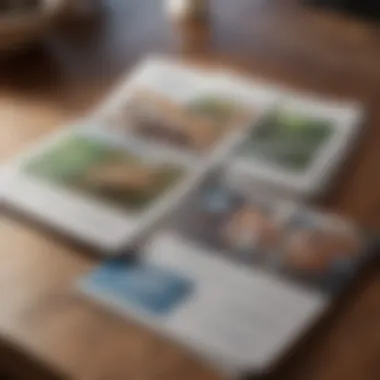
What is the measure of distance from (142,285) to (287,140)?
0.29 metres

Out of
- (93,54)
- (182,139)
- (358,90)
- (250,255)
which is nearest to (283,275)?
(250,255)

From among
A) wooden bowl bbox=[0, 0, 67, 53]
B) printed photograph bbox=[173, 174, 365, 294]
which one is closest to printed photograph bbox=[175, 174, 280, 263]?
printed photograph bbox=[173, 174, 365, 294]

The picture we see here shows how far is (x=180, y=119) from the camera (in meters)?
1.08

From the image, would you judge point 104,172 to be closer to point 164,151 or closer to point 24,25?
point 164,151

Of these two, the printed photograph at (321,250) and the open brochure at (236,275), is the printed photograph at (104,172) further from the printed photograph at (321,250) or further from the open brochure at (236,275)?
the printed photograph at (321,250)

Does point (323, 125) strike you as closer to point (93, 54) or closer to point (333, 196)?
point (333, 196)

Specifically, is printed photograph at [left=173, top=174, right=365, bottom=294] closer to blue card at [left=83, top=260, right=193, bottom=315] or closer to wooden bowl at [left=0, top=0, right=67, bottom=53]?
blue card at [left=83, top=260, right=193, bottom=315]

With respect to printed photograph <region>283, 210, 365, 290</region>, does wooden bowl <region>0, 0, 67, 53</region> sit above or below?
below

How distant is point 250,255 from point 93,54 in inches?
18.8

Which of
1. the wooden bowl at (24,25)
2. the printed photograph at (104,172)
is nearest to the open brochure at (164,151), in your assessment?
the printed photograph at (104,172)

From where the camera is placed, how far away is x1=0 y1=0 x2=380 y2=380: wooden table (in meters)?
0.77

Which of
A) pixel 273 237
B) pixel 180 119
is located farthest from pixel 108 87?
pixel 273 237

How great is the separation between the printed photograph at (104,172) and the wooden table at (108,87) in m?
0.06

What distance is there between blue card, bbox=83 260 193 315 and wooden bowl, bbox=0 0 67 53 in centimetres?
43
